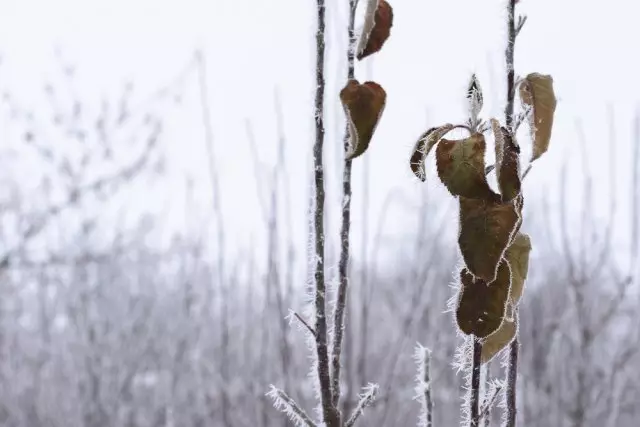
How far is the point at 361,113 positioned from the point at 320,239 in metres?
0.12

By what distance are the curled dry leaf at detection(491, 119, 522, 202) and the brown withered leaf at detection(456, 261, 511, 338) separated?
0.27ft

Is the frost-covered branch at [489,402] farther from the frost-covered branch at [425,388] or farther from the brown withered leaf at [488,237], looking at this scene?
the brown withered leaf at [488,237]

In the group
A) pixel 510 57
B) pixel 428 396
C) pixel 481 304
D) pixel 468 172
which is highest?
pixel 510 57

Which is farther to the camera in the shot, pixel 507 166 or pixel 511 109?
pixel 511 109

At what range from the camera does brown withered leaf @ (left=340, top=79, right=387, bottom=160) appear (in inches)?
24.5

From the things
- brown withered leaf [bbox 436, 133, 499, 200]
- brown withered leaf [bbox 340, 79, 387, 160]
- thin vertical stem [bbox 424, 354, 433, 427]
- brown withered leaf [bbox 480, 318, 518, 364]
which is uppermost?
brown withered leaf [bbox 340, 79, 387, 160]

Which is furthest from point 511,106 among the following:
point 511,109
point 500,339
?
point 500,339

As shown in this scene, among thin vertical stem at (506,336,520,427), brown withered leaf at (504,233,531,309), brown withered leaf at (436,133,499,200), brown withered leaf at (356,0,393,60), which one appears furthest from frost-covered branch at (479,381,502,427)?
brown withered leaf at (356,0,393,60)

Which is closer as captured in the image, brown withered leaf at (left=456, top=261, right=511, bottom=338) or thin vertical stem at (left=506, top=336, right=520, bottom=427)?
brown withered leaf at (left=456, top=261, right=511, bottom=338)

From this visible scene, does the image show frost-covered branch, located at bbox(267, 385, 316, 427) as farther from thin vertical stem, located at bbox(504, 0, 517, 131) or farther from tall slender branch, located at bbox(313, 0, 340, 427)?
thin vertical stem, located at bbox(504, 0, 517, 131)

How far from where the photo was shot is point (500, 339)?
2.17ft

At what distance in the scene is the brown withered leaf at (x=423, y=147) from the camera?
24.2 inches

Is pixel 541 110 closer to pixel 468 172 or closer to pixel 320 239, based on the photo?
pixel 468 172

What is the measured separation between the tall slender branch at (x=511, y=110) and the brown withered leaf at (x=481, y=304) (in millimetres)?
117
